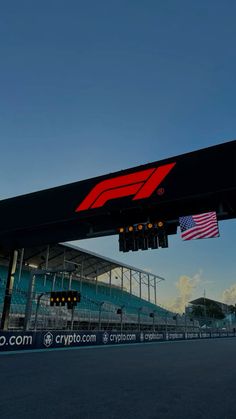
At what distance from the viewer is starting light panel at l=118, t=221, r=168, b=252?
1136 centimetres

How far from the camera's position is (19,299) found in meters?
18.6

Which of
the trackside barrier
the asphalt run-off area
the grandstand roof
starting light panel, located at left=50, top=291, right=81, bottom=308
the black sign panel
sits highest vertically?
the grandstand roof

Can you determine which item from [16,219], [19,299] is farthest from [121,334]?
[16,219]

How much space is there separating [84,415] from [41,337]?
1048cm

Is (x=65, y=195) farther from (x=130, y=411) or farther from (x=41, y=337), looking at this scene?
(x=130, y=411)

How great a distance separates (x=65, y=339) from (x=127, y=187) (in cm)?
738

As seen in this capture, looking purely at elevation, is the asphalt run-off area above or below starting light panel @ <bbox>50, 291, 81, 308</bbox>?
below

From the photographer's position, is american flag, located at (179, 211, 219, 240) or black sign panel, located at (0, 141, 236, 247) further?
american flag, located at (179, 211, 219, 240)

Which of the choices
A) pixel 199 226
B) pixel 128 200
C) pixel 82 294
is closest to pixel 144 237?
pixel 128 200

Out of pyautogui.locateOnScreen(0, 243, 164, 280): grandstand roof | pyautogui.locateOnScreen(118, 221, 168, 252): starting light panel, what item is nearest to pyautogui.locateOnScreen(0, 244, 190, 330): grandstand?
pyautogui.locateOnScreen(0, 243, 164, 280): grandstand roof

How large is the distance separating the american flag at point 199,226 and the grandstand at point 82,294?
7365 mm

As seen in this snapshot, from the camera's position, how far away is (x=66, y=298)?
1535cm

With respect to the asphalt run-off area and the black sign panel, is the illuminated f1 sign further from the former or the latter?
the asphalt run-off area

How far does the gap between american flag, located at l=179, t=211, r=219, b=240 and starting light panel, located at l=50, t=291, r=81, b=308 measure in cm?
627
